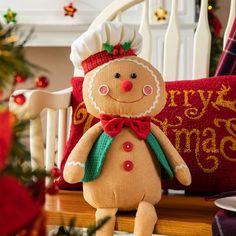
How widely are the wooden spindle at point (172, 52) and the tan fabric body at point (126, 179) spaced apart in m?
0.52

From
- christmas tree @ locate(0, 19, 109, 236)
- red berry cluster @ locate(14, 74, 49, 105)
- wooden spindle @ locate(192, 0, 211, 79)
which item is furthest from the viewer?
wooden spindle @ locate(192, 0, 211, 79)

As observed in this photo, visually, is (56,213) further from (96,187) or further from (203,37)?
(203,37)

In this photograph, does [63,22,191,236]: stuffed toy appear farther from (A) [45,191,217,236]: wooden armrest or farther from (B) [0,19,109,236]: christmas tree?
(B) [0,19,109,236]: christmas tree

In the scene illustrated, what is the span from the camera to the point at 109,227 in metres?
0.97

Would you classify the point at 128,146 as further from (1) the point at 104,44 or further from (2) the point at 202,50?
(2) the point at 202,50

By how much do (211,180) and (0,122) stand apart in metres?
0.99

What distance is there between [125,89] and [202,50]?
564mm

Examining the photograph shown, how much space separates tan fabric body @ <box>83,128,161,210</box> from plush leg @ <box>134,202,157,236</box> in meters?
0.02

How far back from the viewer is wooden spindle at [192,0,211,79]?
1.47 m

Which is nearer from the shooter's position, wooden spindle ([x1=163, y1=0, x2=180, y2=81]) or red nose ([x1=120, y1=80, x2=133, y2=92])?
red nose ([x1=120, y1=80, x2=133, y2=92])

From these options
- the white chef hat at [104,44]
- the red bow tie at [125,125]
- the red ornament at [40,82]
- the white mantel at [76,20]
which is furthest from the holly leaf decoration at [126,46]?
the white mantel at [76,20]

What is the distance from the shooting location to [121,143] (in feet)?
3.27

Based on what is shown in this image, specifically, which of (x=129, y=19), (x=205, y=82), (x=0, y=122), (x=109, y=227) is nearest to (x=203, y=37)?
(x=205, y=82)

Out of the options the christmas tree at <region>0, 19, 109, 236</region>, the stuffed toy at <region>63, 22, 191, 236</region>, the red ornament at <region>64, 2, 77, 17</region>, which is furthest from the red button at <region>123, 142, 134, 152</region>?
the red ornament at <region>64, 2, 77, 17</region>
